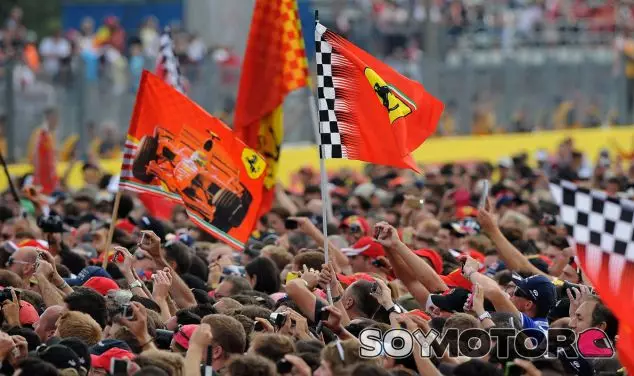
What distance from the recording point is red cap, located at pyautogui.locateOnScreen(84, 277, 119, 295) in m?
11.4

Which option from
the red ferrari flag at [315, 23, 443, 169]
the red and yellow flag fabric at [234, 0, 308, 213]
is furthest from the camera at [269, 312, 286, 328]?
the red and yellow flag fabric at [234, 0, 308, 213]

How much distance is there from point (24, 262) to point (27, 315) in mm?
1675

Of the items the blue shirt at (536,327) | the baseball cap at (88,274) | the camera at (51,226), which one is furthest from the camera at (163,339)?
the camera at (51,226)

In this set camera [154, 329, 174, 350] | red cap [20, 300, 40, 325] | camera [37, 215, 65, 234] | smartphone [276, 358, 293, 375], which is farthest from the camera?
camera [37, 215, 65, 234]

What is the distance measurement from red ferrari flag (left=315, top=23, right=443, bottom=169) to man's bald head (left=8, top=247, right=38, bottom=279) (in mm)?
2166

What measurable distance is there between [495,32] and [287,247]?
2291 cm

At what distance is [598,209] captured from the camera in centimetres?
870

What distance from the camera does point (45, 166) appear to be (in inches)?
867

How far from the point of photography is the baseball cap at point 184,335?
952 cm

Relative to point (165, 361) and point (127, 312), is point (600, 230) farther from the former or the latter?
point (127, 312)

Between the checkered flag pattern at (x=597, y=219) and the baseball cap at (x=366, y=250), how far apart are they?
4.24 m

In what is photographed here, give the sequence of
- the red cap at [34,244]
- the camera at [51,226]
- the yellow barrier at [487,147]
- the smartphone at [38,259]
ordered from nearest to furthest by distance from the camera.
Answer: the smartphone at [38,259]
the red cap at [34,244]
the camera at [51,226]
the yellow barrier at [487,147]

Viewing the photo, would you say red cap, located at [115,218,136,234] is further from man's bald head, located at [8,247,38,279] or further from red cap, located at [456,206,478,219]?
man's bald head, located at [8,247,38,279]

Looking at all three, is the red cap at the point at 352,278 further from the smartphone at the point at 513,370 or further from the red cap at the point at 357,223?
the red cap at the point at 357,223
